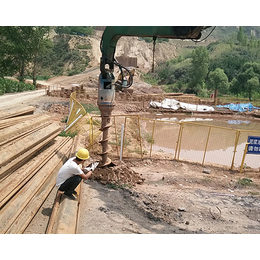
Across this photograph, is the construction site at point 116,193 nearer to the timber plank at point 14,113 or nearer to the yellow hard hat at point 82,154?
the timber plank at point 14,113

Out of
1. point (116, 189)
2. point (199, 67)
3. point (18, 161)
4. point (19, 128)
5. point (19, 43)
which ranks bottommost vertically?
point (116, 189)

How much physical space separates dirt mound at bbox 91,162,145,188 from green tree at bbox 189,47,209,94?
134 feet

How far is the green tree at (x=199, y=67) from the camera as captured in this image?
156 ft

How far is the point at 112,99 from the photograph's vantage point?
8.51 metres

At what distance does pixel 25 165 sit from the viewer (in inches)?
297

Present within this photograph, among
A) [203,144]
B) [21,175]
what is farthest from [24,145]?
[203,144]

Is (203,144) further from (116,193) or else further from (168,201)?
(116,193)

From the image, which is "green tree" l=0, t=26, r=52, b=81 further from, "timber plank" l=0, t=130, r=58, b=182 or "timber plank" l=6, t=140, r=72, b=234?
"timber plank" l=6, t=140, r=72, b=234

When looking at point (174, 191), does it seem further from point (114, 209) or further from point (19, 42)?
point (19, 42)

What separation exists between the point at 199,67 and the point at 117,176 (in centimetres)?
4353

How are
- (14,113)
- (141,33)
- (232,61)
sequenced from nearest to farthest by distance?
1. (141,33)
2. (14,113)
3. (232,61)

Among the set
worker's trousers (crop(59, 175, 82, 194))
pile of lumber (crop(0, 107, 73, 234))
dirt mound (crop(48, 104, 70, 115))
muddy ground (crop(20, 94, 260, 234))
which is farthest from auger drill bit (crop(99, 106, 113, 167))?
→ dirt mound (crop(48, 104, 70, 115))

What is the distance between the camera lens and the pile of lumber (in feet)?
17.5

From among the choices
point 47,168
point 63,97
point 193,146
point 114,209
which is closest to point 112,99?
point 47,168
